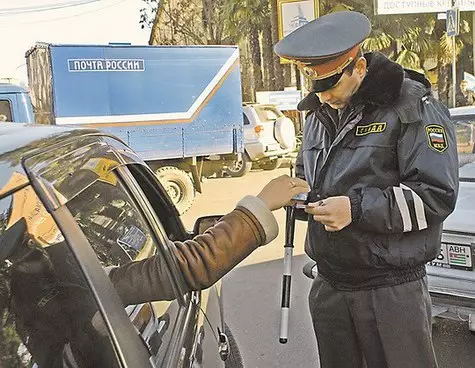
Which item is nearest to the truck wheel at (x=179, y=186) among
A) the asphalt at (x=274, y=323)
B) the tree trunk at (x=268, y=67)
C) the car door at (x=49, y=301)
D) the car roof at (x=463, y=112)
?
the asphalt at (x=274, y=323)

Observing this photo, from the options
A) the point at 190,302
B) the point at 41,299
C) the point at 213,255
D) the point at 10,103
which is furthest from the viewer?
the point at 10,103

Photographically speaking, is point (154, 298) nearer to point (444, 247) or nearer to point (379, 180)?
point (379, 180)

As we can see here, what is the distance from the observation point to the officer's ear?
7.42 ft

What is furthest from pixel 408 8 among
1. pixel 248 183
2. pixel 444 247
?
pixel 444 247

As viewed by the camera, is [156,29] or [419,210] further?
[156,29]

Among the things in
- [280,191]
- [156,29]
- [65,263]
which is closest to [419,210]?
[280,191]

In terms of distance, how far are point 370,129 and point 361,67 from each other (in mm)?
249

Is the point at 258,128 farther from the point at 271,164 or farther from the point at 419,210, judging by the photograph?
the point at 419,210

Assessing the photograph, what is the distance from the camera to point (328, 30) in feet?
7.38

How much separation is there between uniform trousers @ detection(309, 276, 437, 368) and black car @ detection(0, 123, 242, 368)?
2.69 feet

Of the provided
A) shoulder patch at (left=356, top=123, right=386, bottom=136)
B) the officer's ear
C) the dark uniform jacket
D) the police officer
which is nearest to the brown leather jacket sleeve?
the police officer

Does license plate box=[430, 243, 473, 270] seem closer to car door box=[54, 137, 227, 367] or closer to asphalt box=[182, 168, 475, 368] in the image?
asphalt box=[182, 168, 475, 368]

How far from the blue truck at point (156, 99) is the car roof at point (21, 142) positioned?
783cm

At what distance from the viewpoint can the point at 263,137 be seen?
42.8ft
